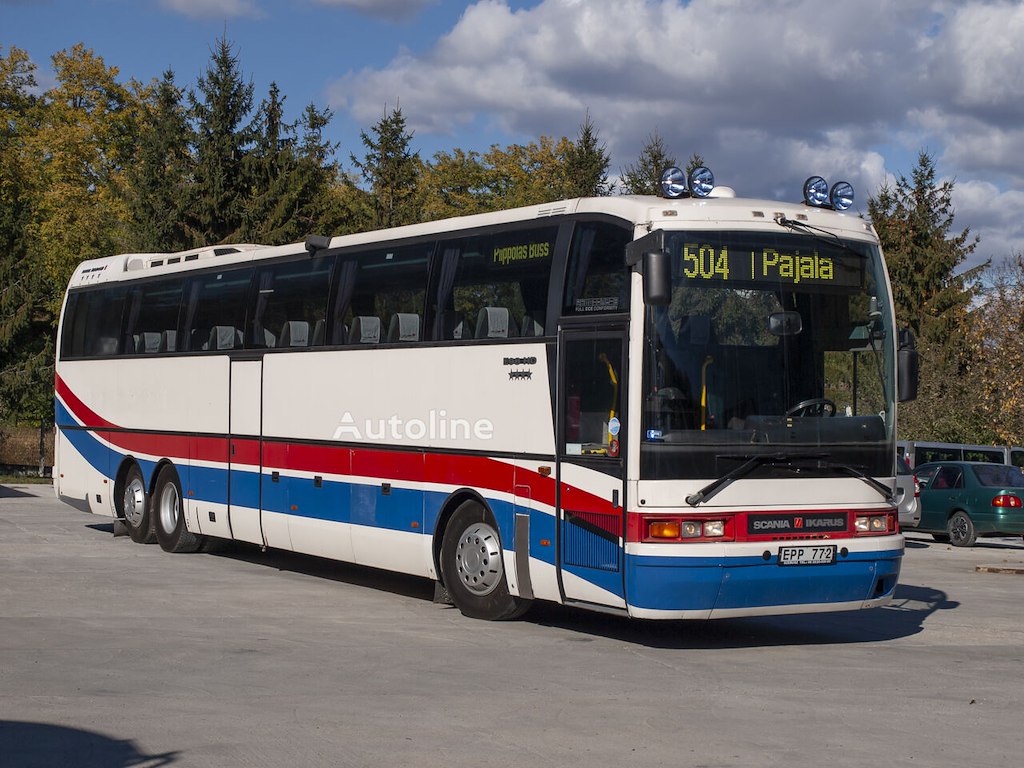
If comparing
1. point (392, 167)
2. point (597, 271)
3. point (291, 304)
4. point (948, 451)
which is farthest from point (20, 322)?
point (597, 271)

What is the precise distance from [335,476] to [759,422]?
5.69m

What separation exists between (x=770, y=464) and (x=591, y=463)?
144 cm

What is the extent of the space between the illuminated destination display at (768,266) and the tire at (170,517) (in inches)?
380

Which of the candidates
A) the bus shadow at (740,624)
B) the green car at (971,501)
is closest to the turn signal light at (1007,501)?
the green car at (971,501)

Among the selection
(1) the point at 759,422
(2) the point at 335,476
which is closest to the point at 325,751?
(1) the point at 759,422

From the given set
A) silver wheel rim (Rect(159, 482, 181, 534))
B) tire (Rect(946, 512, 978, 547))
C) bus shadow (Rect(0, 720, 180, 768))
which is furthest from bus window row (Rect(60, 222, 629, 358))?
tire (Rect(946, 512, 978, 547))

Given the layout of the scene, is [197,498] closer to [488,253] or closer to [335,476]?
[335,476]

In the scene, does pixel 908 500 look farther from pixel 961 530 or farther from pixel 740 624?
pixel 740 624

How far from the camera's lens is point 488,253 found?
13469 millimetres

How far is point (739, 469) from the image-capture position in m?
11.3

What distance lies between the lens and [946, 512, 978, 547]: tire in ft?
88.5

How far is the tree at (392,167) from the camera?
55.3 meters

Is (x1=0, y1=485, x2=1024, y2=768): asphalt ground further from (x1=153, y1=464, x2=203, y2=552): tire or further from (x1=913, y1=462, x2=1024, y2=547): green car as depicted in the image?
(x1=913, y1=462, x2=1024, y2=547): green car

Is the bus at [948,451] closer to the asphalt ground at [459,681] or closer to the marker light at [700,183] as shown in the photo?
the asphalt ground at [459,681]
